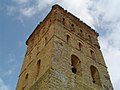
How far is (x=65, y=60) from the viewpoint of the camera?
12.7m

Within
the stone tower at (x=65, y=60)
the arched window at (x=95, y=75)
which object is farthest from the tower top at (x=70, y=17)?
the arched window at (x=95, y=75)

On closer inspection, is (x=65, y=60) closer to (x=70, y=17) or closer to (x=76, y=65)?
(x=76, y=65)

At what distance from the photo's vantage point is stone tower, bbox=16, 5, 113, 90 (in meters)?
11.2

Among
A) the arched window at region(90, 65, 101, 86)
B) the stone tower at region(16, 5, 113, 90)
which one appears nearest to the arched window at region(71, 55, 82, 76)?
the stone tower at region(16, 5, 113, 90)

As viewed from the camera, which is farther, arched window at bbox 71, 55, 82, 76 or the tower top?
the tower top

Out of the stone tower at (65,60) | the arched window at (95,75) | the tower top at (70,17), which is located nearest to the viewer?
the stone tower at (65,60)

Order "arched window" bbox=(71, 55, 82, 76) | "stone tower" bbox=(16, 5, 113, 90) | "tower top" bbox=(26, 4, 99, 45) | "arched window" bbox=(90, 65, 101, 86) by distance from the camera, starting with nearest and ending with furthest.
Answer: "stone tower" bbox=(16, 5, 113, 90), "arched window" bbox=(71, 55, 82, 76), "arched window" bbox=(90, 65, 101, 86), "tower top" bbox=(26, 4, 99, 45)

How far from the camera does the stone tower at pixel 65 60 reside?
11203mm

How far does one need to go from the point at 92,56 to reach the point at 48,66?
5.64 meters

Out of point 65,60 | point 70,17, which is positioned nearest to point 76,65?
point 65,60

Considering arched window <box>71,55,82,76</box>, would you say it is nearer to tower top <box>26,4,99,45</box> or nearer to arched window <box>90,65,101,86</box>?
arched window <box>90,65,101,86</box>

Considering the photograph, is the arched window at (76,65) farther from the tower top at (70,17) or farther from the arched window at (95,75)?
the tower top at (70,17)

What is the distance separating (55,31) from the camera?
1490cm

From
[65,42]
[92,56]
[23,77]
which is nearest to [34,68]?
[23,77]
